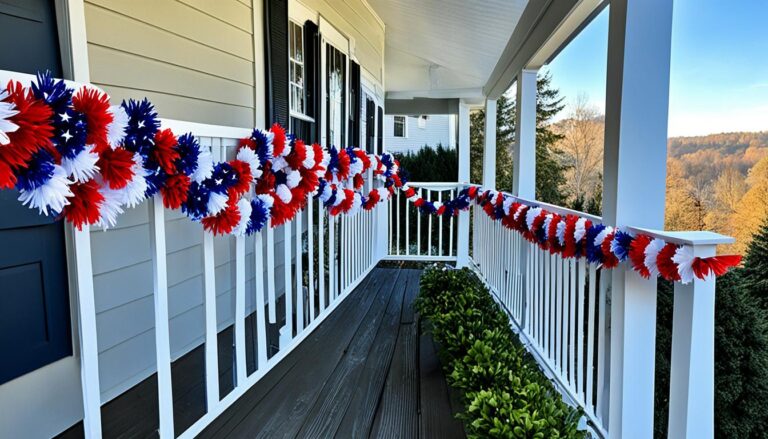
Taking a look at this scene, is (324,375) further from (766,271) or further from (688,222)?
(766,271)

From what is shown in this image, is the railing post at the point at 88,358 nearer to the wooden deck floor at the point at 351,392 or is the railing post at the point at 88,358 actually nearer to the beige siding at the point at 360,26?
the wooden deck floor at the point at 351,392

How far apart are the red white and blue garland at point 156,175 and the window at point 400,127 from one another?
1567 cm

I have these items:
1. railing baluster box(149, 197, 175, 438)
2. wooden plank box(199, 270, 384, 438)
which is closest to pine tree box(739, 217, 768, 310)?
wooden plank box(199, 270, 384, 438)

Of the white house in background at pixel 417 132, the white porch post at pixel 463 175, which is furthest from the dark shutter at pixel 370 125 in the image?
the white house in background at pixel 417 132

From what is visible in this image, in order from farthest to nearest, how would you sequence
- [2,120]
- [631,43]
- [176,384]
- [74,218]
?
1. [176,384]
2. [631,43]
3. [74,218]
4. [2,120]

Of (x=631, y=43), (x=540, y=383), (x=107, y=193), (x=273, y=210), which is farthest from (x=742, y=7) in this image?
(x=107, y=193)

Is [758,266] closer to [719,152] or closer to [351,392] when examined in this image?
[719,152]

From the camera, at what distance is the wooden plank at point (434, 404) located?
5.93 ft

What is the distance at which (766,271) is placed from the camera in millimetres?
4016

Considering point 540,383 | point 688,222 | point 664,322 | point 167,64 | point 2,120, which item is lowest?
point 664,322

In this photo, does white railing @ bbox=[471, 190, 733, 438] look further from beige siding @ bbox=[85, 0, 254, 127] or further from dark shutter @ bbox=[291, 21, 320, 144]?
beige siding @ bbox=[85, 0, 254, 127]

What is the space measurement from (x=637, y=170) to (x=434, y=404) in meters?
1.35

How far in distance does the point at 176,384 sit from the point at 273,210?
3.52ft

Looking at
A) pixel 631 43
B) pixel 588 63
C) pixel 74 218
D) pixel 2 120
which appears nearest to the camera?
pixel 2 120
